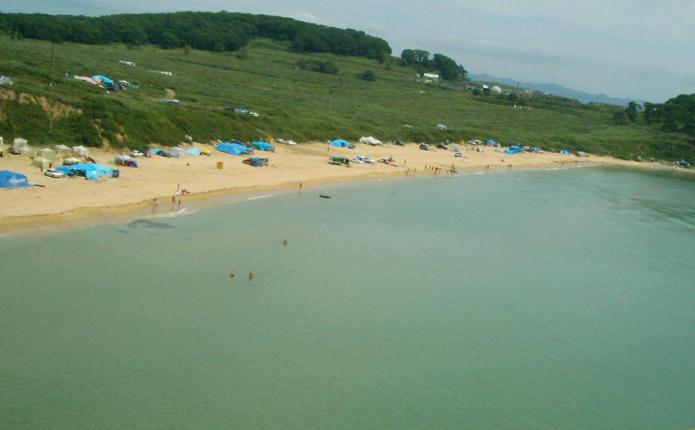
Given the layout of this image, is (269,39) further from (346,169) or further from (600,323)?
(600,323)

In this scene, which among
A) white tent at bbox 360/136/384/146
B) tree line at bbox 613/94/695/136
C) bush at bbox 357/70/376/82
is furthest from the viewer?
bush at bbox 357/70/376/82

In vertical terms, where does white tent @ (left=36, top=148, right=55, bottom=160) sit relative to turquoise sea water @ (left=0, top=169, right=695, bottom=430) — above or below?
above

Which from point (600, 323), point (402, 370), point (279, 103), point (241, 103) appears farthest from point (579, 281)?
point (279, 103)

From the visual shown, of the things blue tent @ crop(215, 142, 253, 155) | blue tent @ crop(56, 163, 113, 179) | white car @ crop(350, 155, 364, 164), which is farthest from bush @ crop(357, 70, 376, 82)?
blue tent @ crop(56, 163, 113, 179)

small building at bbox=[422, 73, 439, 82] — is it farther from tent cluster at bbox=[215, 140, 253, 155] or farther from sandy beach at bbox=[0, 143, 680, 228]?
tent cluster at bbox=[215, 140, 253, 155]

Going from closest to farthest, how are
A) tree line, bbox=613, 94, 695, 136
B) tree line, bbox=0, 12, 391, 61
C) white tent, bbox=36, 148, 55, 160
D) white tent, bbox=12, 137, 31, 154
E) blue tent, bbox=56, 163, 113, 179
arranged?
1. blue tent, bbox=56, 163, 113, 179
2. white tent, bbox=12, 137, 31, 154
3. white tent, bbox=36, 148, 55, 160
4. tree line, bbox=0, 12, 391, 61
5. tree line, bbox=613, 94, 695, 136

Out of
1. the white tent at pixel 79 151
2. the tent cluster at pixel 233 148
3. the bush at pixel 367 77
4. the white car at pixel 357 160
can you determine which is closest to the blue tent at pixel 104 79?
the tent cluster at pixel 233 148

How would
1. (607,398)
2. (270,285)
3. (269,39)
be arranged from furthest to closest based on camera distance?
1. (269,39)
2. (270,285)
3. (607,398)
